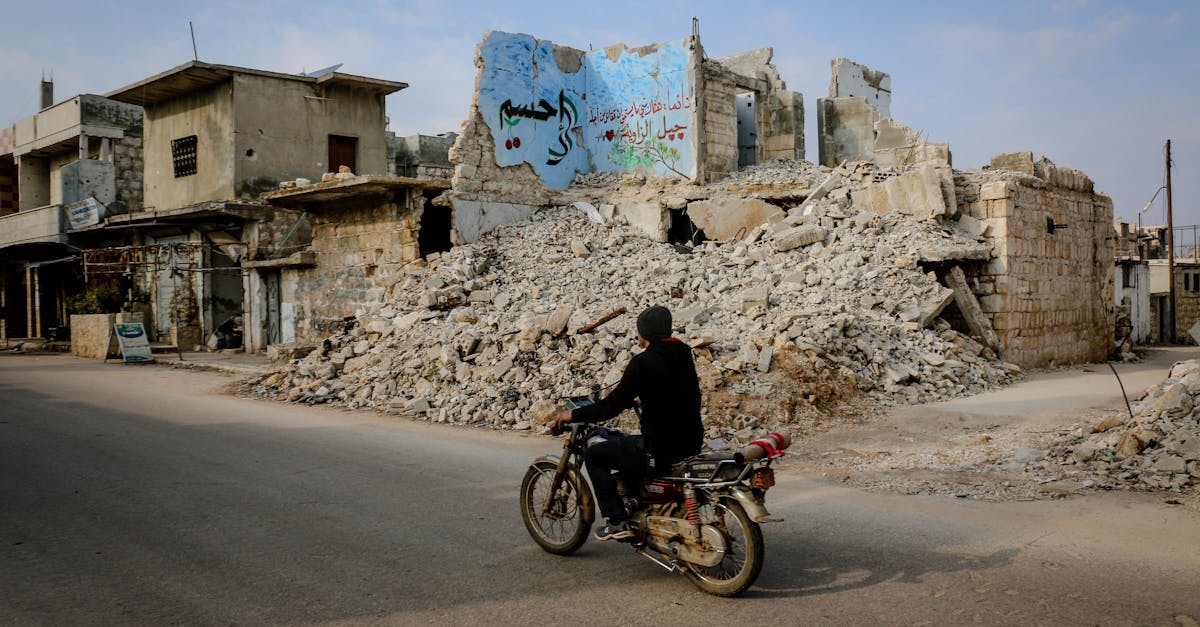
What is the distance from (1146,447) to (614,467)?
5.04 m

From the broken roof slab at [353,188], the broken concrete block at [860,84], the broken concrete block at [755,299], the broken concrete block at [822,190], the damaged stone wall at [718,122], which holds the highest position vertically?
the broken concrete block at [860,84]

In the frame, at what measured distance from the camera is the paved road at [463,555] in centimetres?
383

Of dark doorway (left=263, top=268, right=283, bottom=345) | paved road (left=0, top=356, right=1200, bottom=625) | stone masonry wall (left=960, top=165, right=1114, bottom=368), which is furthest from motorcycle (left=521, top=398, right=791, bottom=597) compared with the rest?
dark doorway (left=263, top=268, right=283, bottom=345)

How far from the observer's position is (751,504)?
3877 mm

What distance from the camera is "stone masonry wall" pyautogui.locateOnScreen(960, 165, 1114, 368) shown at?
1415 centimetres

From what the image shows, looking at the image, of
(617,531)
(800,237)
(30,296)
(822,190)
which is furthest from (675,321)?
(30,296)

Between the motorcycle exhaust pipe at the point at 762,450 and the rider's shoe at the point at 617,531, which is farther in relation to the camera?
the rider's shoe at the point at 617,531

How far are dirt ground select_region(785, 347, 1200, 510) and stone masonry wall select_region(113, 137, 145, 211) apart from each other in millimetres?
28261

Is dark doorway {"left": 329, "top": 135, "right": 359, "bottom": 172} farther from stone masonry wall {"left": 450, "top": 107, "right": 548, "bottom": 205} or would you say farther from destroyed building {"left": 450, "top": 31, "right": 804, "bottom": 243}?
stone masonry wall {"left": 450, "top": 107, "right": 548, "bottom": 205}

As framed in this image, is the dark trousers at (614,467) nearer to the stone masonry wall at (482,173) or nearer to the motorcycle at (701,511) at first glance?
the motorcycle at (701,511)

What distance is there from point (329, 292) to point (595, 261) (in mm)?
7563

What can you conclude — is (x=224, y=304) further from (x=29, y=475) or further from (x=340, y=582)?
(x=340, y=582)

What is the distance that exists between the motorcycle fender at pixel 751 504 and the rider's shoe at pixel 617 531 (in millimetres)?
676

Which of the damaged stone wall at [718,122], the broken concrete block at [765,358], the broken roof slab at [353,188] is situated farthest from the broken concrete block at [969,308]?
the broken roof slab at [353,188]
